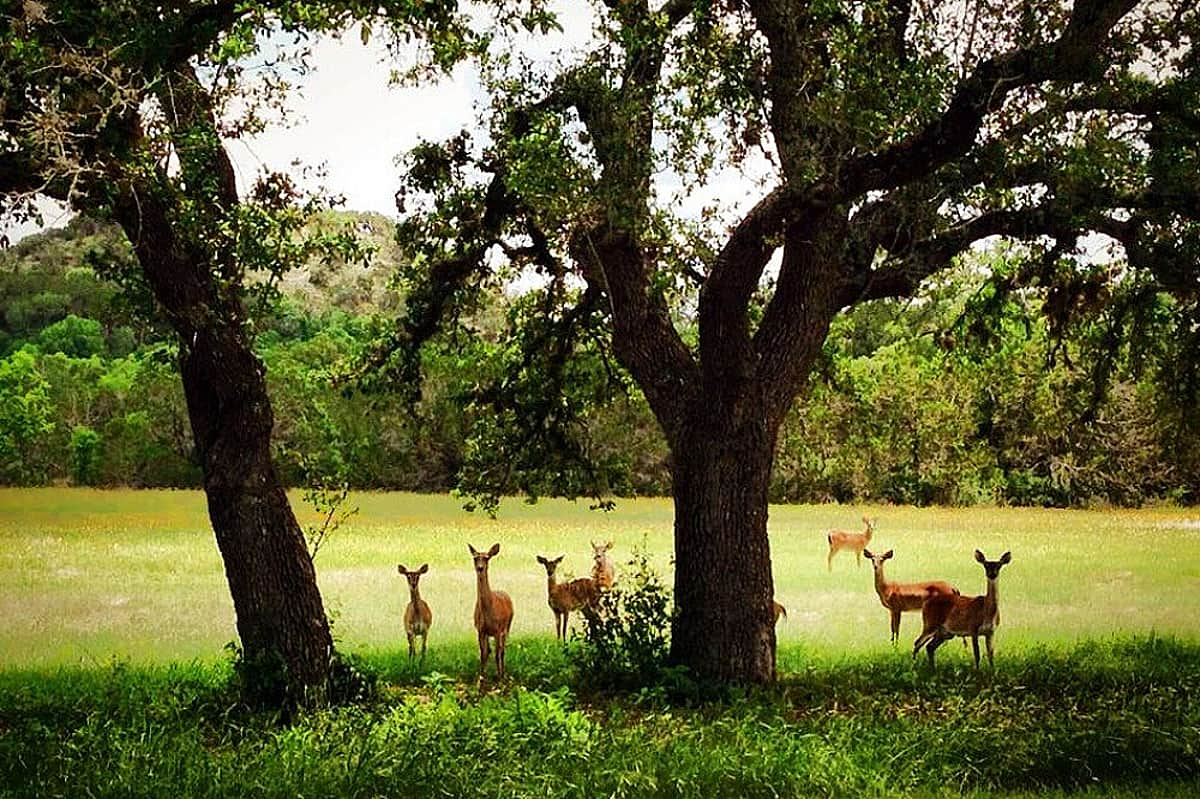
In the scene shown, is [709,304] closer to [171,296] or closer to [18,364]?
[171,296]

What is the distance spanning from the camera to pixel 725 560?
329 inches

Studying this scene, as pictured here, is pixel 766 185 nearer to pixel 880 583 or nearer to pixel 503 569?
pixel 880 583

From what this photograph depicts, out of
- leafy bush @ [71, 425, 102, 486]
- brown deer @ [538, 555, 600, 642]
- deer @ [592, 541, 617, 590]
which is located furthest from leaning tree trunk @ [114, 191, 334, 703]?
leafy bush @ [71, 425, 102, 486]

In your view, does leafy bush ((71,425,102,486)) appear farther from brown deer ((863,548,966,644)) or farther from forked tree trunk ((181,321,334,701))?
brown deer ((863,548,966,644))

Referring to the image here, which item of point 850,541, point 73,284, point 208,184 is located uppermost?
point 73,284

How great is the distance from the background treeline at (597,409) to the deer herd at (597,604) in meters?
0.95

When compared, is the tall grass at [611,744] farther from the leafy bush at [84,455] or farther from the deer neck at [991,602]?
the leafy bush at [84,455]

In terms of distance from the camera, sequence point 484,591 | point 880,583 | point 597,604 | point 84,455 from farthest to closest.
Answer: point 84,455 < point 880,583 < point 597,604 < point 484,591

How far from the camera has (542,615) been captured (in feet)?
36.0

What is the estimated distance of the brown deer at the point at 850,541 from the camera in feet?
41.2

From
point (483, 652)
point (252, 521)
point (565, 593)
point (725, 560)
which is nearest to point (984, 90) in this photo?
point (725, 560)

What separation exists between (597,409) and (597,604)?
7.70 ft

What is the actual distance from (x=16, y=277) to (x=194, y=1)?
6875 mm

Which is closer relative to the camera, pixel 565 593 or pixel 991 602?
pixel 991 602
